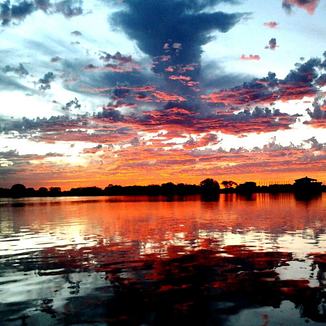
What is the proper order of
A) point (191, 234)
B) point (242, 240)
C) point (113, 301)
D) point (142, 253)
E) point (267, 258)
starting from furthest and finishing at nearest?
point (191, 234) < point (242, 240) < point (142, 253) < point (267, 258) < point (113, 301)

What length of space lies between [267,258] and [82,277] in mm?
13618

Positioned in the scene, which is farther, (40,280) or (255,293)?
(40,280)

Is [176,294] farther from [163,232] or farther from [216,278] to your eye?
[163,232]

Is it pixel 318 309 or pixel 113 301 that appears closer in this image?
pixel 318 309

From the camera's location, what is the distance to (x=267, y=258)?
3011 centimetres

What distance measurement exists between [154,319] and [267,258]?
52.4 ft

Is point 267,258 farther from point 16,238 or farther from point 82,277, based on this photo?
point 16,238

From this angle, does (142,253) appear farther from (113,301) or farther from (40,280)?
(113,301)

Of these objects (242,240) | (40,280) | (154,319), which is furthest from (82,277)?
(242,240)

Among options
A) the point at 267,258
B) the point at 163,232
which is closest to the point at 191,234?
the point at 163,232

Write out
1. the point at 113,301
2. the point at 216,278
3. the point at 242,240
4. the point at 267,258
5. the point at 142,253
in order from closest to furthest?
the point at 113,301, the point at 216,278, the point at 267,258, the point at 142,253, the point at 242,240

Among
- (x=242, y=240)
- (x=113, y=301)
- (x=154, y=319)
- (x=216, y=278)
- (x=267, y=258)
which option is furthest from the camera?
(x=242, y=240)

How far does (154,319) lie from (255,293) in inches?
241

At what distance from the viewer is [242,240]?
41375 millimetres
